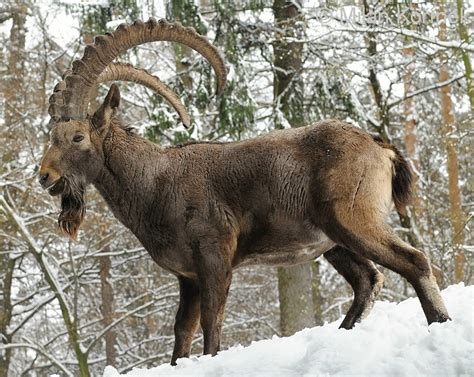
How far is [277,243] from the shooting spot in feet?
20.2

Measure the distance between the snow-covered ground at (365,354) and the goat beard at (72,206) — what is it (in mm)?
1610

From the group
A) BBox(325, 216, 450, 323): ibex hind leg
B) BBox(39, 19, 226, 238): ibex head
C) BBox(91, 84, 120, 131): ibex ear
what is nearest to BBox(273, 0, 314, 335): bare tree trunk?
BBox(39, 19, 226, 238): ibex head

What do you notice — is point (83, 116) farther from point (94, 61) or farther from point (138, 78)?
point (138, 78)

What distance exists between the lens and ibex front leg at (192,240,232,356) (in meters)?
5.89

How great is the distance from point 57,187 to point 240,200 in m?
1.61

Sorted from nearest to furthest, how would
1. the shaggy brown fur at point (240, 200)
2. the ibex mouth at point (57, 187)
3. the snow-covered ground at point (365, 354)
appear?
1. the snow-covered ground at point (365, 354)
2. the shaggy brown fur at point (240, 200)
3. the ibex mouth at point (57, 187)

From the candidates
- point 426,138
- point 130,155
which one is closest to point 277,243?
point 130,155

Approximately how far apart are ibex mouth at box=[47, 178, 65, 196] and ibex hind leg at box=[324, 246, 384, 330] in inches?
97.4

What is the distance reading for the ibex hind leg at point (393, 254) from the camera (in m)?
5.41

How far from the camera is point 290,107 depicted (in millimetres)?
14266

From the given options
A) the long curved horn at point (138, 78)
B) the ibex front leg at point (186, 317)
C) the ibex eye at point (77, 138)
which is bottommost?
the ibex front leg at point (186, 317)

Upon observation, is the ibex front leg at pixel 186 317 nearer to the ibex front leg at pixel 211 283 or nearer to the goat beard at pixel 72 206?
the ibex front leg at pixel 211 283

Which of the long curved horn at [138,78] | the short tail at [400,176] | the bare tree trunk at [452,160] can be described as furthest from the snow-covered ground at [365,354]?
the bare tree trunk at [452,160]

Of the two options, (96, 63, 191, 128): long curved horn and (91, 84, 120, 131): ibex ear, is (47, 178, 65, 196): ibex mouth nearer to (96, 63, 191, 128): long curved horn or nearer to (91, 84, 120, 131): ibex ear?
(91, 84, 120, 131): ibex ear
